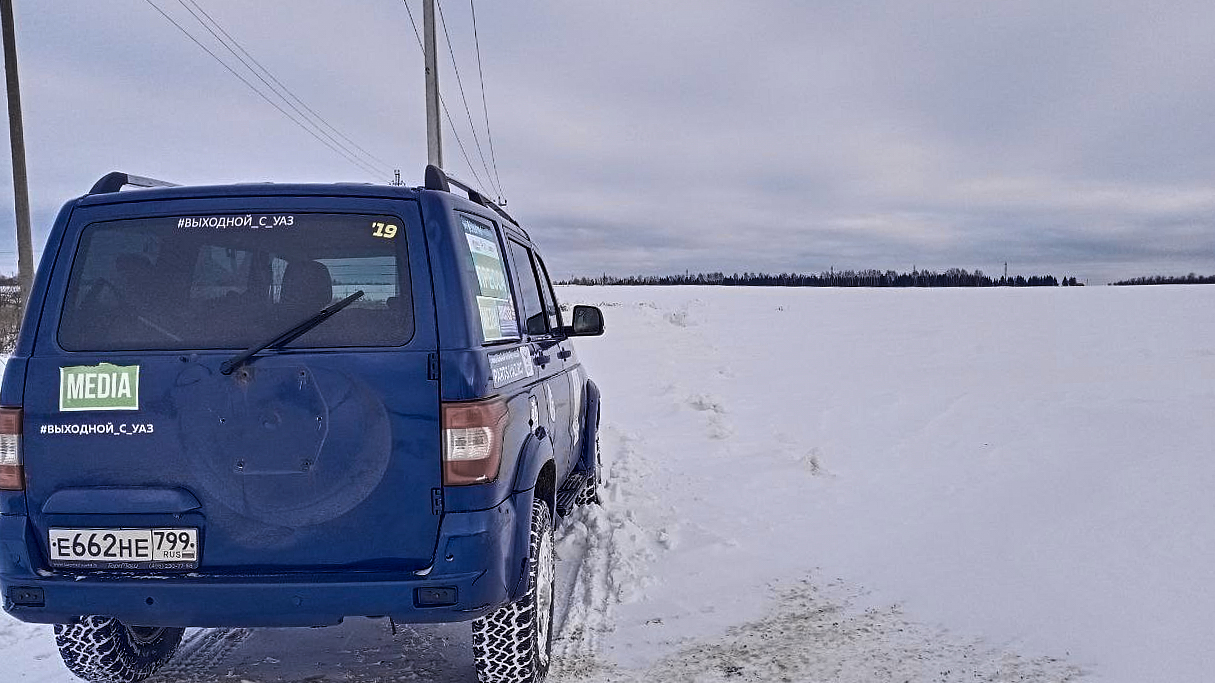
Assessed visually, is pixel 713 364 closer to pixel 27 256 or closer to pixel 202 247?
pixel 27 256

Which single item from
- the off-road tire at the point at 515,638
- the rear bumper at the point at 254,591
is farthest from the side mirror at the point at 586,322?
the rear bumper at the point at 254,591

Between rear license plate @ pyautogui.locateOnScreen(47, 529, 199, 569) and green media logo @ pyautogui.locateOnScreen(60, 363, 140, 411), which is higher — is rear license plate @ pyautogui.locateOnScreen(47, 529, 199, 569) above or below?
below

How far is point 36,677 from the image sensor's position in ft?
12.4

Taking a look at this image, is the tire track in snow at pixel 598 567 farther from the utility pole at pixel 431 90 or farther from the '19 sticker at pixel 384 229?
the utility pole at pixel 431 90

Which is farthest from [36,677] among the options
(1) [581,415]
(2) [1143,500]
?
(2) [1143,500]

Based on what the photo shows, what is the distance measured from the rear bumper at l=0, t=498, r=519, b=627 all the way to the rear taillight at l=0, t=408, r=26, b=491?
13 centimetres

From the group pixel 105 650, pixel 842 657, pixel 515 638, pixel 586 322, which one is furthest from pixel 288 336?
pixel 842 657

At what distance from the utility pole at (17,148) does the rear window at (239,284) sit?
45.6 feet

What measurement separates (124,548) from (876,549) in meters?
4.45

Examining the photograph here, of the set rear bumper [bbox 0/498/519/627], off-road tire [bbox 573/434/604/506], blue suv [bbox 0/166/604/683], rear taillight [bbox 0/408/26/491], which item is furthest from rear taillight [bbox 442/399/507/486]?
off-road tire [bbox 573/434/604/506]

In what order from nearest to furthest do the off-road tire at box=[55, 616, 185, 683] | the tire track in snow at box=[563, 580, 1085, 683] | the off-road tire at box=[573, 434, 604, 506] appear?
the off-road tire at box=[55, 616, 185, 683] → the tire track in snow at box=[563, 580, 1085, 683] → the off-road tire at box=[573, 434, 604, 506]

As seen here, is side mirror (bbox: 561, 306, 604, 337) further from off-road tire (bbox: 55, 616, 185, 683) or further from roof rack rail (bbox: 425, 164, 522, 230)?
off-road tire (bbox: 55, 616, 185, 683)

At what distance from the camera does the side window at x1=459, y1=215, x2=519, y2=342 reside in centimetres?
335

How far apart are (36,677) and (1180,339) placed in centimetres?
1829
